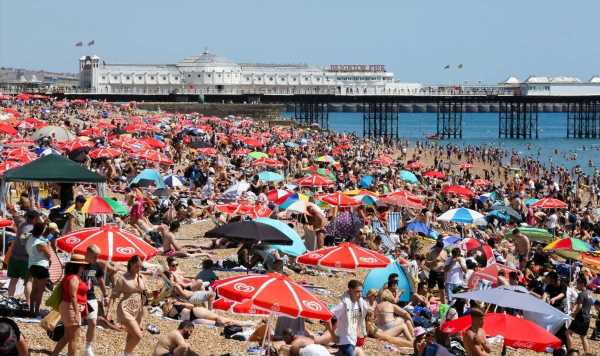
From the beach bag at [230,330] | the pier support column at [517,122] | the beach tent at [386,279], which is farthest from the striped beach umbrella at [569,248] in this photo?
the pier support column at [517,122]

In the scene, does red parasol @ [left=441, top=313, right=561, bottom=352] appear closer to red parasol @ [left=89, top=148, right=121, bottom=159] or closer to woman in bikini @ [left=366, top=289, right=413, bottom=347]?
woman in bikini @ [left=366, top=289, right=413, bottom=347]

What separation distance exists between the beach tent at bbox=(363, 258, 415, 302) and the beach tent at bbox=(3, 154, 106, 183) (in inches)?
163

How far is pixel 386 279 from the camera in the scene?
41.1 feet

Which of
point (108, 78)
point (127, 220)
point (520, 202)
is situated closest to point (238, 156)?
point (520, 202)

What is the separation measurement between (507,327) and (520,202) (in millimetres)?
16184

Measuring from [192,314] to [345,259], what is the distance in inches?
75.4

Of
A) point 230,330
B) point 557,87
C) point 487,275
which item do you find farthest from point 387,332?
point 557,87

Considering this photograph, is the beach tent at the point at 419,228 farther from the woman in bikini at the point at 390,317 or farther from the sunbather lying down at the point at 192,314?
the sunbather lying down at the point at 192,314

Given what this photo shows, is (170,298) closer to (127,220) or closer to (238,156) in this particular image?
(127,220)

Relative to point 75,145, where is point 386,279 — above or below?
below

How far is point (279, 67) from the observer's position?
Result: 124250 millimetres

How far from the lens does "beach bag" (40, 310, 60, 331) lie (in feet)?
29.3

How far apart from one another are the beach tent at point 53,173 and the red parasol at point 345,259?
3850 mm

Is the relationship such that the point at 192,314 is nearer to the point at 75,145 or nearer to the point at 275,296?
the point at 275,296
